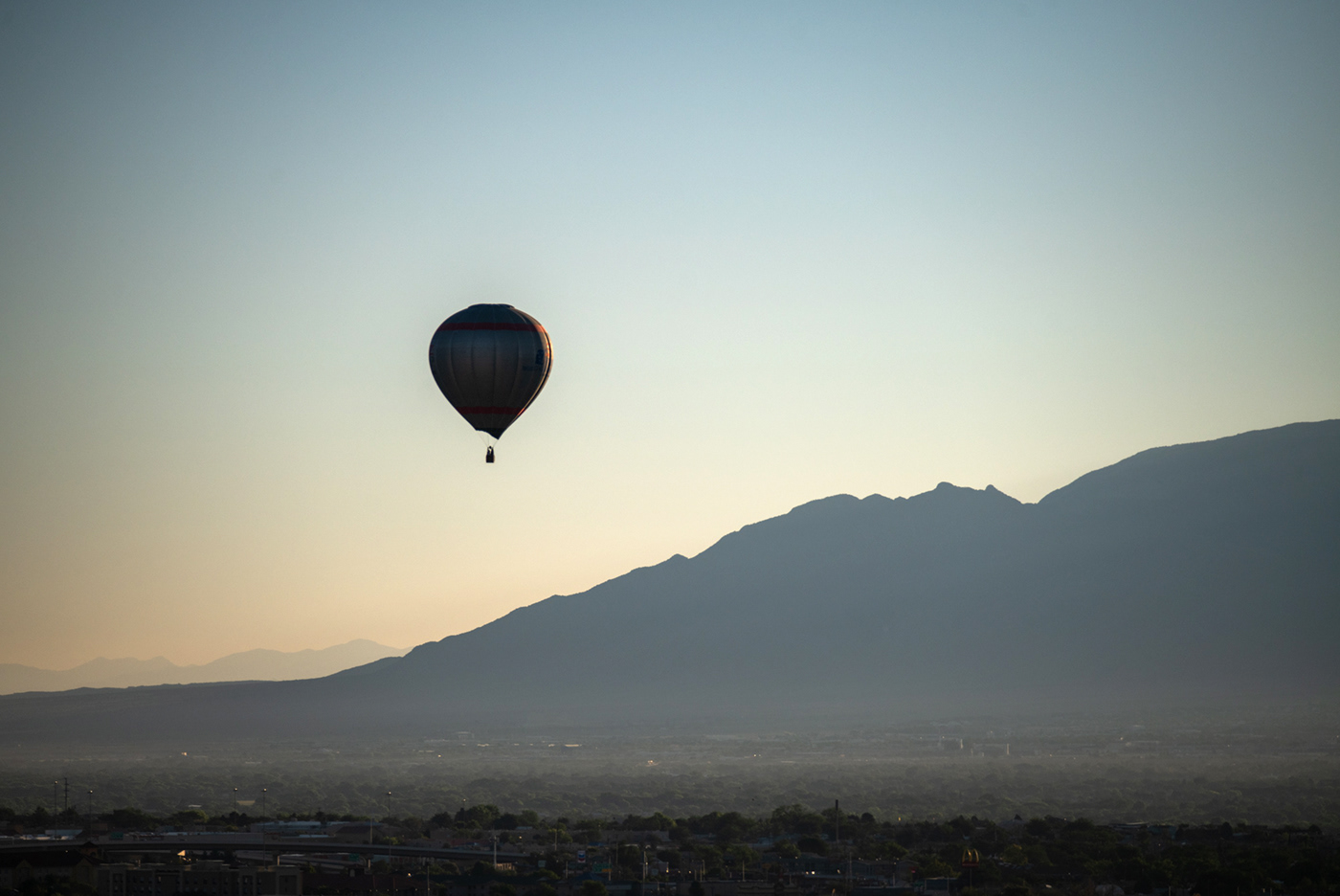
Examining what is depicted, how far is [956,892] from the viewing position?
68.9 m

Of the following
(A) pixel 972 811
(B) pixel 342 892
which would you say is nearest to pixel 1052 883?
(B) pixel 342 892

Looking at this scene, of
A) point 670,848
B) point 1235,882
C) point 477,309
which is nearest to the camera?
point 477,309

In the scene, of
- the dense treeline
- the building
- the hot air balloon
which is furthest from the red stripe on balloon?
the dense treeline

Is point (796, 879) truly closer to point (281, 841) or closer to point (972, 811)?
point (281, 841)

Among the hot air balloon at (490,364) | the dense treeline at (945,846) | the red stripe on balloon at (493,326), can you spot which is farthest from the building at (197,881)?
the red stripe on balloon at (493,326)

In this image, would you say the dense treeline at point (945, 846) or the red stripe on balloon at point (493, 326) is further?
the dense treeline at point (945, 846)

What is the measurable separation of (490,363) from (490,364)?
0.11ft

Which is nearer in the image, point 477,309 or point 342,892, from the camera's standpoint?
point 477,309

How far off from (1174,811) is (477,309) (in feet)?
351

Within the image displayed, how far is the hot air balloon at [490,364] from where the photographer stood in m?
58.9

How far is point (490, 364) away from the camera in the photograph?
58906mm

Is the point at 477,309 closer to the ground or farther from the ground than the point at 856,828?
farther from the ground

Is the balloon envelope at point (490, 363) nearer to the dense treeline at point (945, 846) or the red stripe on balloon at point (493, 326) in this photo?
the red stripe on balloon at point (493, 326)

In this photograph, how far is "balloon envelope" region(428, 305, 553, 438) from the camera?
58.9 metres
